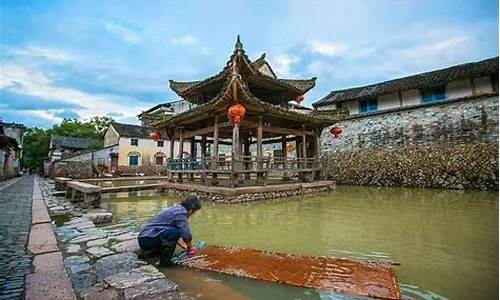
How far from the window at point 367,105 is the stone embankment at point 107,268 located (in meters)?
20.7

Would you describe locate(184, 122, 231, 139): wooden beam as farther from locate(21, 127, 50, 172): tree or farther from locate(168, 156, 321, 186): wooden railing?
locate(21, 127, 50, 172): tree

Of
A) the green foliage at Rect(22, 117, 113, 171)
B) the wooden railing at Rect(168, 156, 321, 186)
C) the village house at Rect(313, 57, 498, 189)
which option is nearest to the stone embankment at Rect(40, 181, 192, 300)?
the wooden railing at Rect(168, 156, 321, 186)

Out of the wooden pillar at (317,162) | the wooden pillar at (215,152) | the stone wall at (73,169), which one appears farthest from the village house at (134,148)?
the wooden pillar at (215,152)

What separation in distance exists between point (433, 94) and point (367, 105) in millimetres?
4318

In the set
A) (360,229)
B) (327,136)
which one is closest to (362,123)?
(327,136)

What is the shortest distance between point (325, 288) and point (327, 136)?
2123 cm

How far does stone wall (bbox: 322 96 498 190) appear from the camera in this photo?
14797 millimetres

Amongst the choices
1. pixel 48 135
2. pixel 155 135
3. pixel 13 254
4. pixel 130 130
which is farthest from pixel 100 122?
pixel 13 254

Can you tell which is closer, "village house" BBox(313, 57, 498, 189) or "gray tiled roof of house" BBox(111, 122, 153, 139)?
"village house" BBox(313, 57, 498, 189)

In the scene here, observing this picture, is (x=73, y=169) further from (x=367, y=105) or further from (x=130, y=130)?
(x=367, y=105)

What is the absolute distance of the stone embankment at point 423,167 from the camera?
14305 millimetres

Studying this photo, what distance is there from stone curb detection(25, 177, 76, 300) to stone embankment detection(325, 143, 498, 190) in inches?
658

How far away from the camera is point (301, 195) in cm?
1231

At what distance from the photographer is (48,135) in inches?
1897
